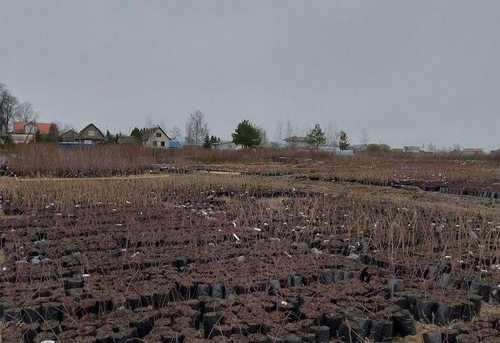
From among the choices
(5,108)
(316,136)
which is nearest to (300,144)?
(316,136)

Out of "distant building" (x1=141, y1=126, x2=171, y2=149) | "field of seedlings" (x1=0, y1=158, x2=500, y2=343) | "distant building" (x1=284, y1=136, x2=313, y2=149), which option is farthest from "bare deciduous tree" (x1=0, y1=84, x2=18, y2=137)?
"field of seedlings" (x1=0, y1=158, x2=500, y2=343)

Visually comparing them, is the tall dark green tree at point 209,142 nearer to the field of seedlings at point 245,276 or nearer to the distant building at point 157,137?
the distant building at point 157,137

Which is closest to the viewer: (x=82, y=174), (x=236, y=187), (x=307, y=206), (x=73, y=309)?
(x=73, y=309)

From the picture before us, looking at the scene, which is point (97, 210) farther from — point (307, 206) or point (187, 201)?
point (307, 206)

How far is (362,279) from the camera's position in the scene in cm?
492

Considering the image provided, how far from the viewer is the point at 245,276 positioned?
15.2 feet

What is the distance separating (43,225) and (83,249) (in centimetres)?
192

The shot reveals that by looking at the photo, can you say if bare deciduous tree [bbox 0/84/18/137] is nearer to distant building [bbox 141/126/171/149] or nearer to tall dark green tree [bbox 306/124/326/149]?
distant building [bbox 141/126/171/149]

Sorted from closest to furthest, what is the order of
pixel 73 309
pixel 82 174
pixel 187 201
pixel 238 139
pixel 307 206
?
pixel 73 309 < pixel 307 206 < pixel 187 201 < pixel 82 174 < pixel 238 139

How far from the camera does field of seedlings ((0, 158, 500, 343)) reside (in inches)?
139

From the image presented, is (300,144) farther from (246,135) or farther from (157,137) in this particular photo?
(246,135)

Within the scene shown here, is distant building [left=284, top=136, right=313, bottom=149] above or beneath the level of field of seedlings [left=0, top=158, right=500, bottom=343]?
above

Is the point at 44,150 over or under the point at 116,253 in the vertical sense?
over

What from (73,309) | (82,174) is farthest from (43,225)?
(82,174)
